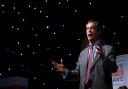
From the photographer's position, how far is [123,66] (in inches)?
142

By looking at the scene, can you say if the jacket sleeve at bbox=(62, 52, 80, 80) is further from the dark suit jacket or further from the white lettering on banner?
the white lettering on banner

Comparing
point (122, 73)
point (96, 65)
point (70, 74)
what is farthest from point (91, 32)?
point (122, 73)

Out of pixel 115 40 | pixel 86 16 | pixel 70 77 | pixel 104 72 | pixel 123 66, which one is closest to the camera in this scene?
pixel 104 72

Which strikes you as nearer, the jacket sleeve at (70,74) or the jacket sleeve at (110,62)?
the jacket sleeve at (110,62)

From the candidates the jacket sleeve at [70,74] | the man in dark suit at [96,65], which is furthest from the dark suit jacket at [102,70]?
the jacket sleeve at [70,74]

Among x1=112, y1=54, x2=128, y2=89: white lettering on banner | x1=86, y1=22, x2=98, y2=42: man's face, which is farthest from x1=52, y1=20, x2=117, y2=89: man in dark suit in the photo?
x1=112, y1=54, x2=128, y2=89: white lettering on banner

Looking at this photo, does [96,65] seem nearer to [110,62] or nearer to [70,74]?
[110,62]

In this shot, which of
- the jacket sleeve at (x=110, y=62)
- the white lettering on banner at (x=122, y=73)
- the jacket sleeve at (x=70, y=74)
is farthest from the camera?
the white lettering on banner at (x=122, y=73)

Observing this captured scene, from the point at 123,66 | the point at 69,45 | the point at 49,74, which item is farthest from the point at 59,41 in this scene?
the point at 123,66

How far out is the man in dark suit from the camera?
1.99m

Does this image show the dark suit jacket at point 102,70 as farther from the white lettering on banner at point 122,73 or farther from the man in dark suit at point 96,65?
the white lettering on banner at point 122,73

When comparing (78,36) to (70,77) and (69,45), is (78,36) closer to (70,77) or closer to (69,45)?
(69,45)

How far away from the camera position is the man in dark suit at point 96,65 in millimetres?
1992

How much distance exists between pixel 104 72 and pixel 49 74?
134 inches
